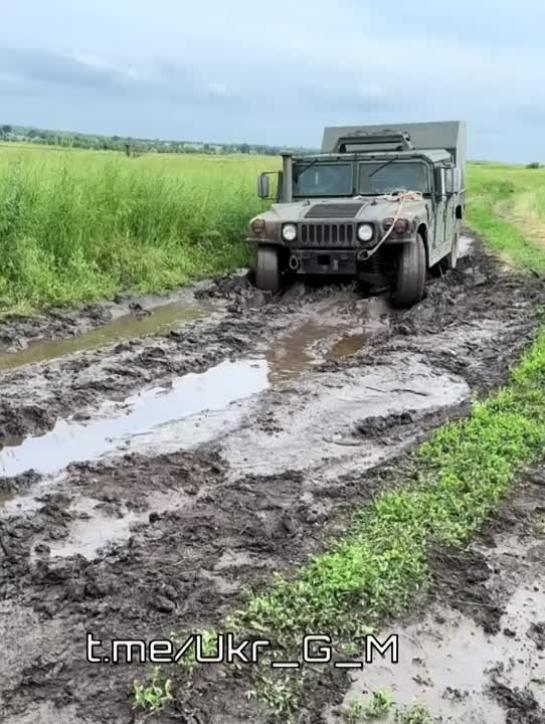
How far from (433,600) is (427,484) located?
1014 millimetres

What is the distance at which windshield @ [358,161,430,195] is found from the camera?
1018 cm

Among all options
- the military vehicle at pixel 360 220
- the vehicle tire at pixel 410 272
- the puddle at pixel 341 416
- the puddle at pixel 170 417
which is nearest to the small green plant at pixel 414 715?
the puddle at pixel 341 416

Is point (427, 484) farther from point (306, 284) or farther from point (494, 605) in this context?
point (306, 284)

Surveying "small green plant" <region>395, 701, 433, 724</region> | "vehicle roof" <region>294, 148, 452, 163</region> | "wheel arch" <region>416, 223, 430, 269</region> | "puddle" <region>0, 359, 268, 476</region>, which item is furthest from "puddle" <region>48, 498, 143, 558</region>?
"vehicle roof" <region>294, 148, 452, 163</region>

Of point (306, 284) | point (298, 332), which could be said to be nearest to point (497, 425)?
point (298, 332)

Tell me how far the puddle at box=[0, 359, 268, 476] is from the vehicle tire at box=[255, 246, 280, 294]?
303 centimetres

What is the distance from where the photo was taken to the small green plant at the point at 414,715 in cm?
248

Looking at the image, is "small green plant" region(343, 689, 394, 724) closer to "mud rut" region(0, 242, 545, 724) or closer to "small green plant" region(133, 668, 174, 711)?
"mud rut" region(0, 242, 545, 724)

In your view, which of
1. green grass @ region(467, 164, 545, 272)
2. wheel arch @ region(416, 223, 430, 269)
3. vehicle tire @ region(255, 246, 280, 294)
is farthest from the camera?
green grass @ region(467, 164, 545, 272)

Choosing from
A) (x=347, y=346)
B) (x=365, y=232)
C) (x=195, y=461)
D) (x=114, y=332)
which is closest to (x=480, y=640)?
(x=195, y=461)

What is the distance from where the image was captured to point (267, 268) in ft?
31.7

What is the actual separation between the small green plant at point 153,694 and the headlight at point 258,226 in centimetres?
726

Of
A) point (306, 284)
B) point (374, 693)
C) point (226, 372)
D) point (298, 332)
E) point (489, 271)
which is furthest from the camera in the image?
point (489, 271)

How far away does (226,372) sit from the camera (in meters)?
6.82
